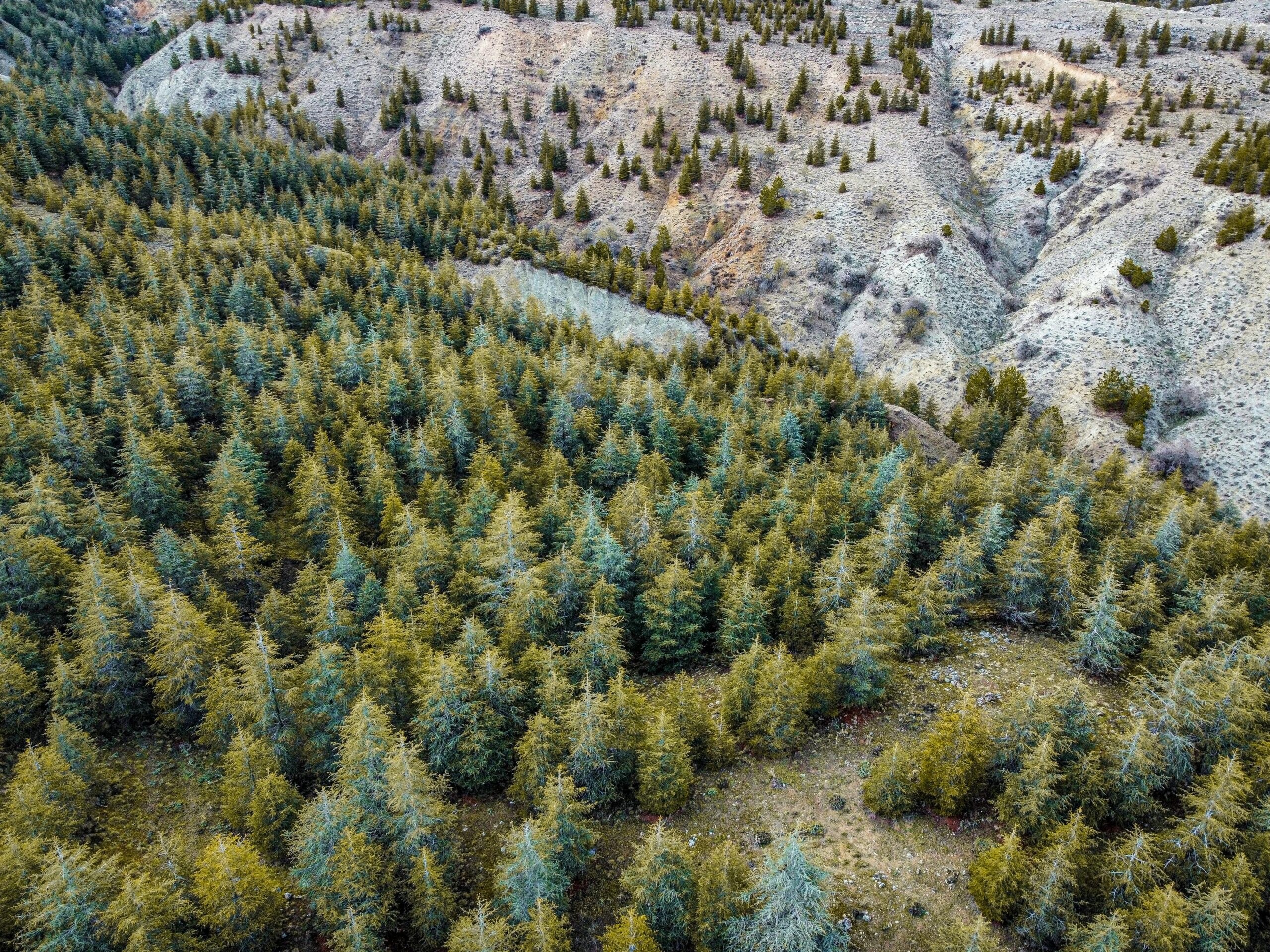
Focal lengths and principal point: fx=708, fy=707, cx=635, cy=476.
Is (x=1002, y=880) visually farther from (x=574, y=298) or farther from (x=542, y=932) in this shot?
(x=574, y=298)

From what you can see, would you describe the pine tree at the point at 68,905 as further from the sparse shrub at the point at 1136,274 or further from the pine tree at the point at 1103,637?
the sparse shrub at the point at 1136,274

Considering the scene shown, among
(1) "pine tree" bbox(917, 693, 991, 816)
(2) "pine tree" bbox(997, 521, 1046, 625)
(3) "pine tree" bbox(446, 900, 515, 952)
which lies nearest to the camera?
(3) "pine tree" bbox(446, 900, 515, 952)

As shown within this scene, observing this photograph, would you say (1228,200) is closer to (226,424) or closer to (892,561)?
(892,561)

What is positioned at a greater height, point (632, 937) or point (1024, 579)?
point (632, 937)

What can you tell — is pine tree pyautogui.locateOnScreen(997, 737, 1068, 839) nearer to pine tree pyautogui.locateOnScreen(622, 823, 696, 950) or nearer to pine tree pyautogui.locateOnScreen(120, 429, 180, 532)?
pine tree pyautogui.locateOnScreen(622, 823, 696, 950)

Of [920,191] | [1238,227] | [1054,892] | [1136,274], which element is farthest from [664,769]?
[920,191]

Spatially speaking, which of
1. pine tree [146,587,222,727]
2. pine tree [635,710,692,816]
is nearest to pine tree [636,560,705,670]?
pine tree [635,710,692,816]

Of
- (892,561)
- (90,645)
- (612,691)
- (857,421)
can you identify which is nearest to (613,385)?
(857,421)
